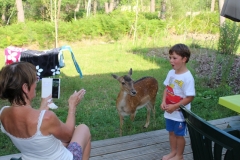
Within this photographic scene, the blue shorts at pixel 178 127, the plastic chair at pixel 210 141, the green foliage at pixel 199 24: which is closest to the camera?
the plastic chair at pixel 210 141

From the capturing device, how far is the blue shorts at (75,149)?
2.24 m

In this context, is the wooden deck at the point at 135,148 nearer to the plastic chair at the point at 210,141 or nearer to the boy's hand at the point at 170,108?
the boy's hand at the point at 170,108

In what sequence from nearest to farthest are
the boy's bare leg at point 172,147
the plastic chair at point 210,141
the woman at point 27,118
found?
the plastic chair at point 210,141 → the woman at point 27,118 → the boy's bare leg at point 172,147

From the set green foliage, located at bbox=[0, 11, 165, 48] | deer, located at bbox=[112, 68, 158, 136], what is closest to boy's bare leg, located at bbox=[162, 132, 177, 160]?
deer, located at bbox=[112, 68, 158, 136]

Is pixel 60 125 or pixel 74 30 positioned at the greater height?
pixel 74 30

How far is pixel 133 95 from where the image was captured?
4102 mm

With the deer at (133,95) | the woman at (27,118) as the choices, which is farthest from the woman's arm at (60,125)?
the deer at (133,95)

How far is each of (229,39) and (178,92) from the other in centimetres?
686

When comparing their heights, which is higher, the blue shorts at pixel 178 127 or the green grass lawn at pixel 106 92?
the blue shorts at pixel 178 127

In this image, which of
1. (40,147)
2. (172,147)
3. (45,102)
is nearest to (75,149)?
(40,147)

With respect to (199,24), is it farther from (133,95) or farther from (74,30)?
(133,95)

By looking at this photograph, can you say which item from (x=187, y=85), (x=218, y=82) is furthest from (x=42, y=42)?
(x=187, y=85)

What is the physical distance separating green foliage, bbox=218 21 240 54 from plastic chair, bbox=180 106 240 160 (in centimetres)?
752

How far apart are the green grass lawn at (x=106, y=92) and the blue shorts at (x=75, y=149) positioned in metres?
1.72
